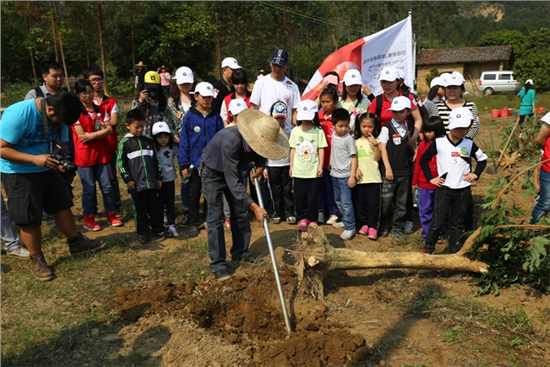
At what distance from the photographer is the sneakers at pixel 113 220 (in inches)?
235

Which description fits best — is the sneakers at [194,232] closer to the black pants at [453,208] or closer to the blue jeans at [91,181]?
the blue jeans at [91,181]

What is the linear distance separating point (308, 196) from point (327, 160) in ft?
1.74

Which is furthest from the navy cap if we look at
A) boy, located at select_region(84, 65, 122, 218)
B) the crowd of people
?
boy, located at select_region(84, 65, 122, 218)

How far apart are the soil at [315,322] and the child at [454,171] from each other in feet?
1.97

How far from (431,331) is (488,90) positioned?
33361mm

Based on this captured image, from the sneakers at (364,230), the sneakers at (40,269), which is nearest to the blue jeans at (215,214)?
the sneakers at (40,269)

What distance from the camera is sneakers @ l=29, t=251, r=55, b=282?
4.50 metres

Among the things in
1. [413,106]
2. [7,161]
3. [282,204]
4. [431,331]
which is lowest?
[431,331]

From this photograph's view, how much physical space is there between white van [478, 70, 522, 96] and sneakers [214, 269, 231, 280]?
3316cm

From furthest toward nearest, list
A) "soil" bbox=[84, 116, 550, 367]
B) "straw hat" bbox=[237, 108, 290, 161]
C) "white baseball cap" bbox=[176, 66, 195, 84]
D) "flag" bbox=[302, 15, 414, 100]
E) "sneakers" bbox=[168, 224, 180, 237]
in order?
"flag" bbox=[302, 15, 414, 100], "white baseball cap" bbox=[176, 66, 195, 84], "sneakers" bbox=[168, 224, 180, 237], "straw hat" bbox=[237, 108, 290, 161], "soil" bbox=[84, 116, 550, 367]

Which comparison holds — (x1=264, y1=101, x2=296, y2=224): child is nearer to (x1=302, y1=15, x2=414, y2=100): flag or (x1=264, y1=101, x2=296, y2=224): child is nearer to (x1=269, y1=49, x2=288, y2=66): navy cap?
(x1=269, y1=49, x2=288, y2=66): navy cap

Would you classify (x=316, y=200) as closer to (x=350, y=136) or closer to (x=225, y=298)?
(x=350, y=136)

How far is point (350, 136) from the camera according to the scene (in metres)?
5.29

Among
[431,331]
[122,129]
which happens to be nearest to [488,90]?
[122,129]
